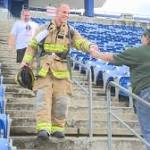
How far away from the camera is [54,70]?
623 centimetres

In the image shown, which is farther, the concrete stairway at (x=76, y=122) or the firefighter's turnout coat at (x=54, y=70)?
the firefighter's turnout coat at (x=54, y=70)

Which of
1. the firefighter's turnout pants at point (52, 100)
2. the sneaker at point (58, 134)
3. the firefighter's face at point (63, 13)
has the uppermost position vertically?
the firefighter's face at point (63, 13)

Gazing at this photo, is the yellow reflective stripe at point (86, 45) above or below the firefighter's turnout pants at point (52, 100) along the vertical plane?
above

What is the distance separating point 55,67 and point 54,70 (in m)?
0.04

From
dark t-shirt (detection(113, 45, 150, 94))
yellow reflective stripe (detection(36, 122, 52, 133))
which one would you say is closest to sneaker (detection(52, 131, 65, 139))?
yellow reflective stripe (detection(36, 122, 52, 133))

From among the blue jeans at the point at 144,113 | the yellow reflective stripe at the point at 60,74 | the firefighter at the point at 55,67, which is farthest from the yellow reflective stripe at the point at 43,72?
the blue jeans at the point at 144,113

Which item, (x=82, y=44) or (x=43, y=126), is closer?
(x=43, y=126)

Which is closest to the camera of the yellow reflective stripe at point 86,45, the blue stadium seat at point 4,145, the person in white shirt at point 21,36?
the blue stadium seat at point 4,145

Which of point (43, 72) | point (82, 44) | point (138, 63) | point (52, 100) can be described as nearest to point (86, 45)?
point (82, 44)

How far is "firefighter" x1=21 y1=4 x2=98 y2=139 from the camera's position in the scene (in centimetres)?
613

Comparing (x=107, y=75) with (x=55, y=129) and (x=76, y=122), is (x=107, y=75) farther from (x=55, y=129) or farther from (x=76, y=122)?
(x=55, y=129)

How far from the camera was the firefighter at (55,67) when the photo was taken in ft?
20.1

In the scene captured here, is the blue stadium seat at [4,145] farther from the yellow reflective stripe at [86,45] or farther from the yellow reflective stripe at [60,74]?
the yellow reflective stripe at [86,45]

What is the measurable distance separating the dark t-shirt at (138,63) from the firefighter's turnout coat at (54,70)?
126 cm
